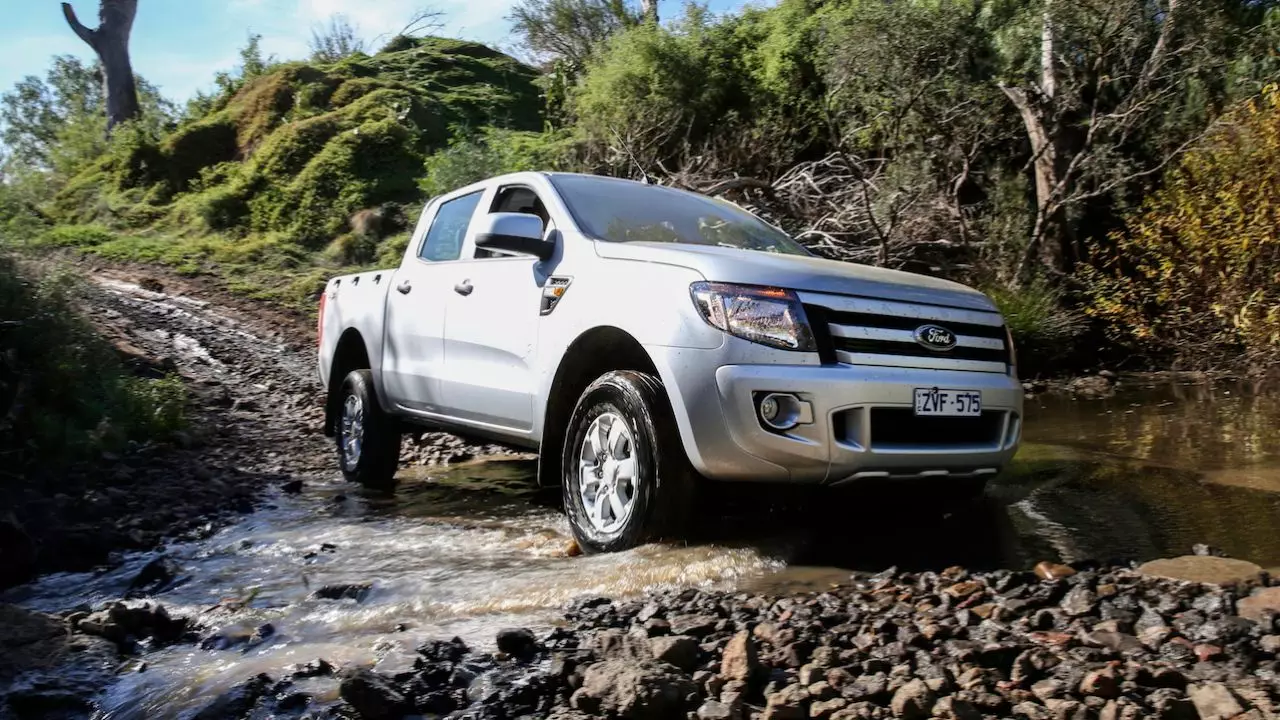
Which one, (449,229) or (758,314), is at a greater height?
(449,229)

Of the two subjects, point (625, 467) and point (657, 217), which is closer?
point (625, 467)

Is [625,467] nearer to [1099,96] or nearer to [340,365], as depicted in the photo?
[340,365]

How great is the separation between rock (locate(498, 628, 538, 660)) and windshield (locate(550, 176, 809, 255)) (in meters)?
2.12

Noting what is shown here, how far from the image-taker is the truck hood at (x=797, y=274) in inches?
153

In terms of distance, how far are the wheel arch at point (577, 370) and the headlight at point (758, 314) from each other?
479 millimetres

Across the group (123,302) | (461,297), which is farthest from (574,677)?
(123,302)

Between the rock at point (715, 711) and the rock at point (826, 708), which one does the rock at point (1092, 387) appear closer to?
the rock at point (826, 708)

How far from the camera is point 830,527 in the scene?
15.0 ft

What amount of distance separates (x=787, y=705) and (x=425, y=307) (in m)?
3.74

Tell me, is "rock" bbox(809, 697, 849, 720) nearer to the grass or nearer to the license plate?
the license plate

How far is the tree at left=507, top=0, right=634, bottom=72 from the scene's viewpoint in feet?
81.5

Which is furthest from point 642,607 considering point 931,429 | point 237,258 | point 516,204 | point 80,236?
point 80,236

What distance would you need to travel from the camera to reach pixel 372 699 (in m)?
2.68

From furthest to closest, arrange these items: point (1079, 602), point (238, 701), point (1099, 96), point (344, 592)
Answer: point (1099, 96) < point (344, 592) < point (1079, 602) < point (238, 701)
